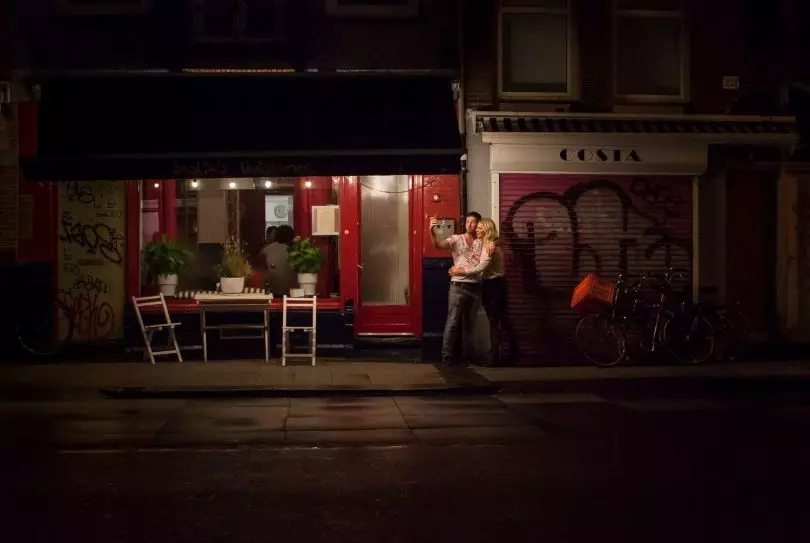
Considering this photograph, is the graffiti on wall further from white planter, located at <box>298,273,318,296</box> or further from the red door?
the red door

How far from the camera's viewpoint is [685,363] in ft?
46.4

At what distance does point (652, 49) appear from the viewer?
1490cm

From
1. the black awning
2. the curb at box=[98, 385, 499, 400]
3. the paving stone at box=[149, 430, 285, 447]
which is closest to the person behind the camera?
the paving stone at box=[149, 430, 285, 447]

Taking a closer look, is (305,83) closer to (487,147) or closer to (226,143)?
(226,143)

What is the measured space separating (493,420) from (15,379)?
6.52 meters

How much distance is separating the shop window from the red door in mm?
461

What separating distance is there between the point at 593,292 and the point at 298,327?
420 cm

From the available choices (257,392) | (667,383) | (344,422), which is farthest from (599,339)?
(344,422)

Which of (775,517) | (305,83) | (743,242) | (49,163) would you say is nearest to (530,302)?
(743,242)

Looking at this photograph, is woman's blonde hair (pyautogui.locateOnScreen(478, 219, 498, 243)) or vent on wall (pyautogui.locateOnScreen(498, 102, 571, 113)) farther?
vent on wall (pyautogui.locateOnScreen(498, 102, 571, 113))

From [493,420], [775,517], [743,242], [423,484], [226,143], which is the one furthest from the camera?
[743,242]

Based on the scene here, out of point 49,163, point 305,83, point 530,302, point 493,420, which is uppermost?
point 305,83

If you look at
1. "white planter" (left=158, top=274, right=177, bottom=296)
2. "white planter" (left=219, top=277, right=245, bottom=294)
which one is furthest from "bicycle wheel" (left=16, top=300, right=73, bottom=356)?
"white planter" (left=219, top=277, right=245, bottom=294)

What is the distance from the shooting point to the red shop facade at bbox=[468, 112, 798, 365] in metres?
13.9
